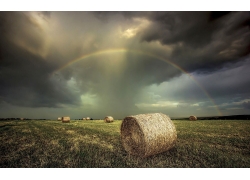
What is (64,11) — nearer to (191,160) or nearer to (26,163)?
(26,163)

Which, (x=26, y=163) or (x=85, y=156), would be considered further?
(x=85, y=156)

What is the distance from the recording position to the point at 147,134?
14.4 feet

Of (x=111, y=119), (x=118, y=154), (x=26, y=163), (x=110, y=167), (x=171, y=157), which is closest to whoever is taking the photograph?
(x=110, y=167)

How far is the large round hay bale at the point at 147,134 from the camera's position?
4.32 meters

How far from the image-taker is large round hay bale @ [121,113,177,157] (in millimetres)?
4316

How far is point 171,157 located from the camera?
408 centimetres
